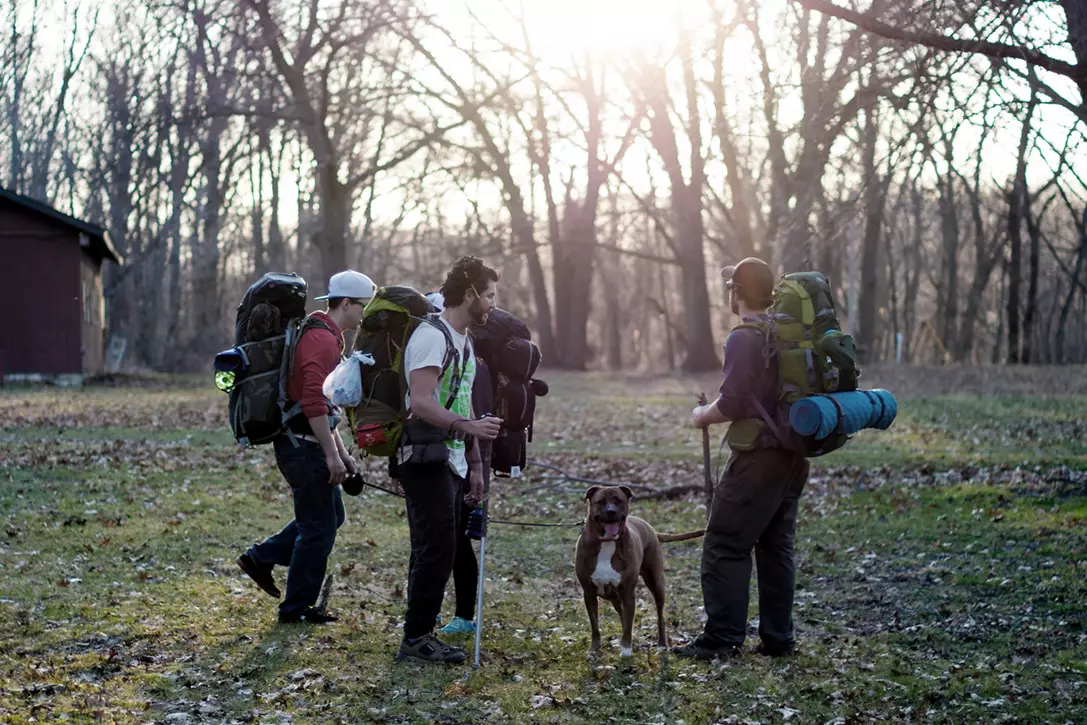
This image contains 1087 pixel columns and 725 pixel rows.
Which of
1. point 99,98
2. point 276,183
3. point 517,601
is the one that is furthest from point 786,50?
point 276,183

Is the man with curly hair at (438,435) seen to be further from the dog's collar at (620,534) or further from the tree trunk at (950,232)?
the tree trunk at (950,232)

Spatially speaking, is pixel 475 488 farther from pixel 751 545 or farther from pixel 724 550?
pixel 751 545

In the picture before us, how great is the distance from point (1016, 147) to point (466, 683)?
12.0m

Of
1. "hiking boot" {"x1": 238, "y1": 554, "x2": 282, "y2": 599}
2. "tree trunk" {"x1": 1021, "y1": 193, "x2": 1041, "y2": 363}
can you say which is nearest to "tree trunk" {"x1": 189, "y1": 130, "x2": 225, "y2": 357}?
"tree trunk" {"x1": 1021, "y1": 193, "x2": 1041, "y2": 363}

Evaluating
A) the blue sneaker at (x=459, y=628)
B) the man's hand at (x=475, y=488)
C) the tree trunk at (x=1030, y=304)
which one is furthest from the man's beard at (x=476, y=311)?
the tree trunk at (x=1030, y=304)

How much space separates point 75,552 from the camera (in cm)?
1024

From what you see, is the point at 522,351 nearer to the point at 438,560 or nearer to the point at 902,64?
the point at 438,560

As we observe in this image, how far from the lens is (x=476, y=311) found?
22.1 feet

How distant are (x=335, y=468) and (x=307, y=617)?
1.14 metres

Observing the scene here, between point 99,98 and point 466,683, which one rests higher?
point 99,98

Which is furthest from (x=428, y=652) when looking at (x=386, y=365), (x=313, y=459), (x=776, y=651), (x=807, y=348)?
(x=807, y=348)

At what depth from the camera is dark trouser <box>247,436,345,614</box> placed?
759 centimetres

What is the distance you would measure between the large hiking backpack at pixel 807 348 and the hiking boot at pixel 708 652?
1242 millimetres

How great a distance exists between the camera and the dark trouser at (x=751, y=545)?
7.14 m
